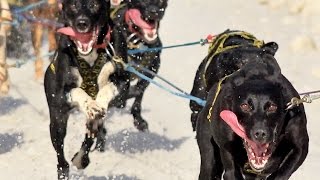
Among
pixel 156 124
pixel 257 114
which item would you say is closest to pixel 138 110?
pixel 156 124

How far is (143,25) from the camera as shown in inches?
268

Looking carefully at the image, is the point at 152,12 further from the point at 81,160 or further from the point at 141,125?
the point at 81,160

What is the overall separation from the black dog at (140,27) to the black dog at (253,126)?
2469 millimetres

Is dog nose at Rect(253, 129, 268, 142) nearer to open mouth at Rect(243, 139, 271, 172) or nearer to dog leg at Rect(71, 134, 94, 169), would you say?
open mouth at Rect(243, 139, 271, 172)

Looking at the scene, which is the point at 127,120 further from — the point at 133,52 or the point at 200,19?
the point at 200,19

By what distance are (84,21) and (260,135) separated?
75.6 inches

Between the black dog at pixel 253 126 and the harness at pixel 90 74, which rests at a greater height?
the black dog at pixel 253 126

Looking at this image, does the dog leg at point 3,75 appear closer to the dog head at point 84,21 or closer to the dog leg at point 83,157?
the dog leg at point 83,157

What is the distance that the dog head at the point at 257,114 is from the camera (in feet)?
11.4

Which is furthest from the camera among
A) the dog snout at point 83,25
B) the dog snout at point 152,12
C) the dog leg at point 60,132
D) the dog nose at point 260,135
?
the dog snout at point 152,12

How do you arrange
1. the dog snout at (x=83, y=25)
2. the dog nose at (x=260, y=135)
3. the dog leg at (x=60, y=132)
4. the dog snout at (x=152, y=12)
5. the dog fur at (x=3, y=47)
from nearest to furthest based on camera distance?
1. the dog nose at (x=260, y=135)
2. the dog snout at (x=83, y=25)
3. the dog leg at (x=60, y=132)
4. the dog snout at (x=152, y=12)
5. the dog fur at (x=3, y=47)

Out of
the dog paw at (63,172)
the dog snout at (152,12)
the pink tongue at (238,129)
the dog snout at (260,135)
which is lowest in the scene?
the dog paw at (63,172)

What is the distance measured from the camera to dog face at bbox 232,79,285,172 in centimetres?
346

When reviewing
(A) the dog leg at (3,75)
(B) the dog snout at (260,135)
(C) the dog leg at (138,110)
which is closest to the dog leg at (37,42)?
(A) the dog leg at (3,75)
